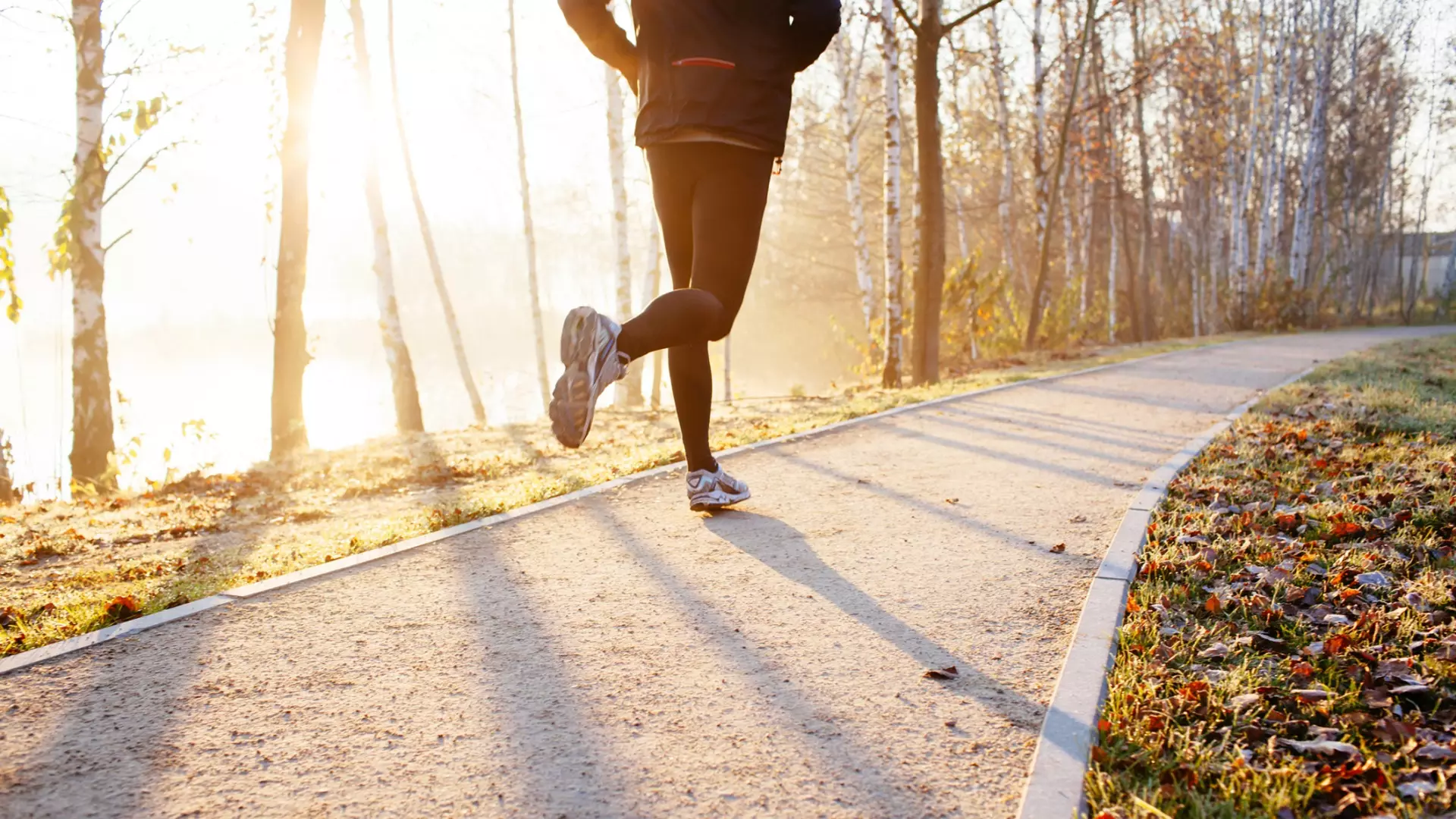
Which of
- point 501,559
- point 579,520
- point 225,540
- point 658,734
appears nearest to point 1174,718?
point 658,734

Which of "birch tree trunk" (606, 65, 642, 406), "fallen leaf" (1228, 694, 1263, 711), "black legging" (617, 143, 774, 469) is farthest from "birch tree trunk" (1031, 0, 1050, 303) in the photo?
"fallen leaf" (1228, 694, 1263, 711)

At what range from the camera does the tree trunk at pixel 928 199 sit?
10109 millimetres

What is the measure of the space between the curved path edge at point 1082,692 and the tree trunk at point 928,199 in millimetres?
7273

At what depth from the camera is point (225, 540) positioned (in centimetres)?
473

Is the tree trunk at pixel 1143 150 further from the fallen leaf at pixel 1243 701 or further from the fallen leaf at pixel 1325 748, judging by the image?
the fallen leaf at pixel 1325 748

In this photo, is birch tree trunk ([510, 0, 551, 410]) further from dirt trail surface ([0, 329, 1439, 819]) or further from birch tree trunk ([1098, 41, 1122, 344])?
dirt trail surface ([0, 329, 1439, 819])

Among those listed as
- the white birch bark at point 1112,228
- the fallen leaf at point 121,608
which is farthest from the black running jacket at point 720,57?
the white birch bark at point 1112,228

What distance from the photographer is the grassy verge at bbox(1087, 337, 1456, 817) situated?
1.63 m

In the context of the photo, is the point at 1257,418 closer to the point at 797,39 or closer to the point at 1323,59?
the point at 797,39

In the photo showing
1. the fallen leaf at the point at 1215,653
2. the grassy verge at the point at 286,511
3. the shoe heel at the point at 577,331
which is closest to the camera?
the fallen leaf at the point at 1215,653

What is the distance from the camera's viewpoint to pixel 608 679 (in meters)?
2.13

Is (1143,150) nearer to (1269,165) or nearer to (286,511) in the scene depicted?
(1269,165)

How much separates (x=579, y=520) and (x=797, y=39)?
6.60 feet

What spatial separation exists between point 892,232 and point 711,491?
843 cm
